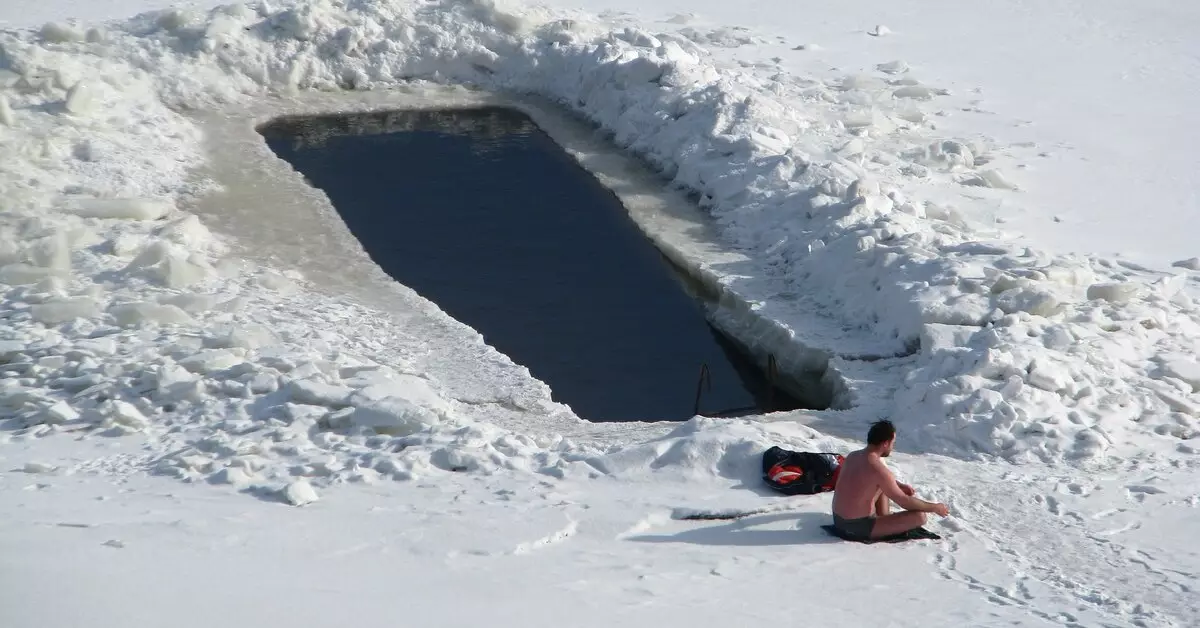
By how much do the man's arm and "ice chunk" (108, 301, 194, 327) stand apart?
5.20 m

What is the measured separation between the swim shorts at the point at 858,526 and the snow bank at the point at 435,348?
3.10 ft

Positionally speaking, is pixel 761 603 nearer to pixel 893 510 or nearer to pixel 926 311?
pixel 893 510

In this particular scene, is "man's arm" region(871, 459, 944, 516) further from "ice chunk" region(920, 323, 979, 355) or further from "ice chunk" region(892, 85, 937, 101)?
"ice chunk" region(892, 85, 937, 101)

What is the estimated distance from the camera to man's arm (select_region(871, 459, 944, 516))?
6430 millimetres

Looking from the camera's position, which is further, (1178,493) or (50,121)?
(50,121)

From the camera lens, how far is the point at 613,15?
17.7m

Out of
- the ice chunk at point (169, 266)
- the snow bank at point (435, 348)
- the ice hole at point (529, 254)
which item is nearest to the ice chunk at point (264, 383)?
the snow bank at point (435, 348)

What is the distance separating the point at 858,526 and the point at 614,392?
3223 mm

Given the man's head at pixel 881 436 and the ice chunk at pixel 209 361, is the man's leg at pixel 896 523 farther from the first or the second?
the ice chunk at pixel 209 361

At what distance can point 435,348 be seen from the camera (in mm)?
9469

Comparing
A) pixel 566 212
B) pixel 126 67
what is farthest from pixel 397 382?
pixel 126 67

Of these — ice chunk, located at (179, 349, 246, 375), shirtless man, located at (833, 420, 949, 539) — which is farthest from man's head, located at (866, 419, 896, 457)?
ice chunk, located at (179, 349, 246, 375)

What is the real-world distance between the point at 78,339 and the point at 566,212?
16.2ft

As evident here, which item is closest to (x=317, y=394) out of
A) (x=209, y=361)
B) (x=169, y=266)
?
(x=209, y=361)
